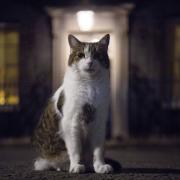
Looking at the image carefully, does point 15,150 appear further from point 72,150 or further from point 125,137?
point 72,150

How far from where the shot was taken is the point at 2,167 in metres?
8.68

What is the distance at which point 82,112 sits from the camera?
23.6ft

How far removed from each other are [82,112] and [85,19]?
7.58 metres

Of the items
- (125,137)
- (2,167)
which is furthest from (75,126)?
(125,137)

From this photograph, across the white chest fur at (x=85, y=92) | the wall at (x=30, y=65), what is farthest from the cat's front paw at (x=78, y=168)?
the wall at (x=30, y=65)

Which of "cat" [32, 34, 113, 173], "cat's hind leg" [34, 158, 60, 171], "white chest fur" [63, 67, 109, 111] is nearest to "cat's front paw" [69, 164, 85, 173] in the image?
"cat" [32, 34, 113, 173]

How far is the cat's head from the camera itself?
23.6ft

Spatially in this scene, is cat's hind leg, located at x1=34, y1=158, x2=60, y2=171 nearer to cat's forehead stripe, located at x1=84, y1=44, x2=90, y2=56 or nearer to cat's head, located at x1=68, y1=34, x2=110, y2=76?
cat's head, located at x1=68, y1=34, x2=110, y2=76

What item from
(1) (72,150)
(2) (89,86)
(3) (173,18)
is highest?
(3) (173,18)

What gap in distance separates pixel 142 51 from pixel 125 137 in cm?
204

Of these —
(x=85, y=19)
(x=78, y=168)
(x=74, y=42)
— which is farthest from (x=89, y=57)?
(x=85, y=19)

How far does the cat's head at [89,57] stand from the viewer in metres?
7.19

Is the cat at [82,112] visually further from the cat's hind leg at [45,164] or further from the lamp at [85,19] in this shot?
the lamp at [85,19]

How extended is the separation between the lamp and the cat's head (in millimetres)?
7205
